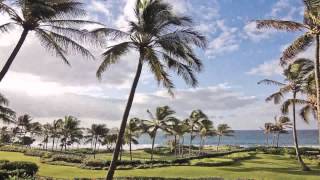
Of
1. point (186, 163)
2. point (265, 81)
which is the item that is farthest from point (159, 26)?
point (186, 163)

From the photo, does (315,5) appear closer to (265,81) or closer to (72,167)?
(265,81)

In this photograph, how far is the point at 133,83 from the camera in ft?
73.3

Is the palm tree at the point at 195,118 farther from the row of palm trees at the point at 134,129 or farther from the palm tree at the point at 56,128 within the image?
the palm tree at the point at 56,128

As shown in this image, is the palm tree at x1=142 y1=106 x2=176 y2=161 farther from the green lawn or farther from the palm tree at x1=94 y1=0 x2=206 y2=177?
the palm tree at x1=94 y1=0 x2=206 y2=177

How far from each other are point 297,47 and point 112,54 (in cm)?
1072

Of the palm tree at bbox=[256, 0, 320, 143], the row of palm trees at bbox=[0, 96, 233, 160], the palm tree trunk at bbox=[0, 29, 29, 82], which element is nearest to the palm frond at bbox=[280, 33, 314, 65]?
the palm tree at bbox=[256, 0, 320, 143]

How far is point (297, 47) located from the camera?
916 inches

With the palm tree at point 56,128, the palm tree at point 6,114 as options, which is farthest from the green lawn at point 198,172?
the palm tree at point 56,128

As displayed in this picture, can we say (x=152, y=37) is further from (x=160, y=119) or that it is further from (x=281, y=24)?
(x=160, y=119)

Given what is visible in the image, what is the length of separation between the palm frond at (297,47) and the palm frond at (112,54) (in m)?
9.15

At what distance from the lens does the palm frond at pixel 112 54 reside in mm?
21906

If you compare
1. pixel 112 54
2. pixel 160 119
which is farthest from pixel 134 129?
pixel 112 54

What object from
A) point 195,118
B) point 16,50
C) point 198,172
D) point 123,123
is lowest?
point 198,172

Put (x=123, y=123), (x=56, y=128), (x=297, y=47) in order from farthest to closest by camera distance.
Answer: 1. (x=56, y=128)
2. (x=297, y=47)
3. (x=123, y=123)
